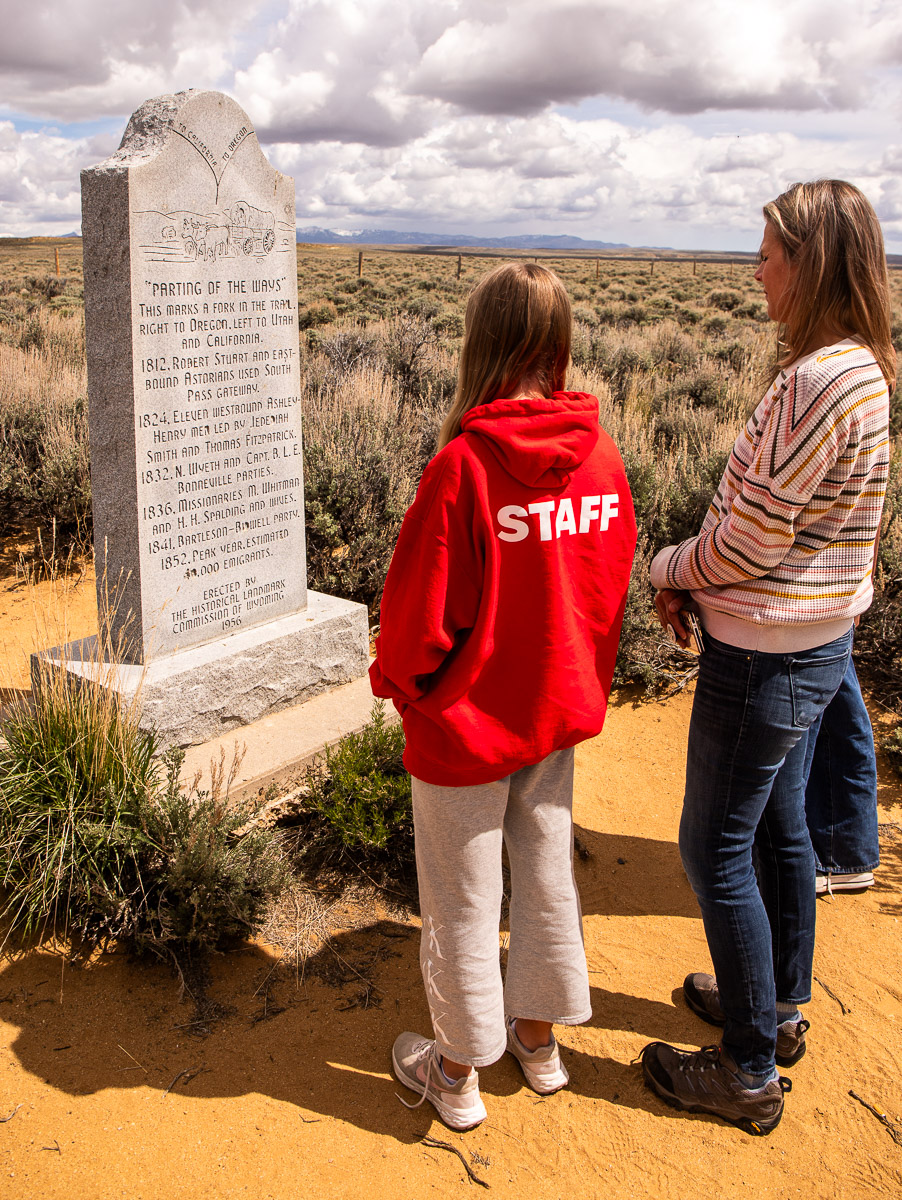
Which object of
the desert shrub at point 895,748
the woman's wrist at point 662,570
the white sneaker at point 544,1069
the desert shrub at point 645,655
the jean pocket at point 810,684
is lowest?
the white sneaker at point 544,1069

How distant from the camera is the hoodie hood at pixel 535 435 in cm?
171

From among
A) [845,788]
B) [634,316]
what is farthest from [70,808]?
[634,316]

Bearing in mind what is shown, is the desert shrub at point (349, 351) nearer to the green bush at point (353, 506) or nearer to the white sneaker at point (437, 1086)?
the green bush at point (353, 506)

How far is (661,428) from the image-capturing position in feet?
28.7

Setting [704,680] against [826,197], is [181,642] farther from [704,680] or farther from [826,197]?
[826,197]

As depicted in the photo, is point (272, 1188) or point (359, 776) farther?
point (359, 776)

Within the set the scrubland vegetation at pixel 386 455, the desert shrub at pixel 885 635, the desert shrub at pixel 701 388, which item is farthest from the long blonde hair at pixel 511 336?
the desert shrub at pixel 701 388

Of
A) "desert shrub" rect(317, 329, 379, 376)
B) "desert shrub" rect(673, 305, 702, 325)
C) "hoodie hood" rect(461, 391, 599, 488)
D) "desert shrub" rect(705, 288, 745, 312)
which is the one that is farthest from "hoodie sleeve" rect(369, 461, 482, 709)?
"desert shrub" rect(705, 288, 745, 312)

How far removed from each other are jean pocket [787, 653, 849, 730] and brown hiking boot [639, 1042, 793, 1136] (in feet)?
3.16

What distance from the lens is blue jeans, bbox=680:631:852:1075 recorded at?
1975 mm

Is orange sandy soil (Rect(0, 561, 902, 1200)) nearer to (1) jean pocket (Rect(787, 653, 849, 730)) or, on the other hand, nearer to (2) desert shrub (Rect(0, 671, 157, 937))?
→ (2) desert shrub (Rect(0, 671, 157, 937))

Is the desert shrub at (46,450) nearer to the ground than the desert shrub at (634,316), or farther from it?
nearer to the ground

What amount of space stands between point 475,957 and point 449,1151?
1.90 ft

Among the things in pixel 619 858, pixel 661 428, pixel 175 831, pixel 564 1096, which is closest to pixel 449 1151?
pixel 564 1096
